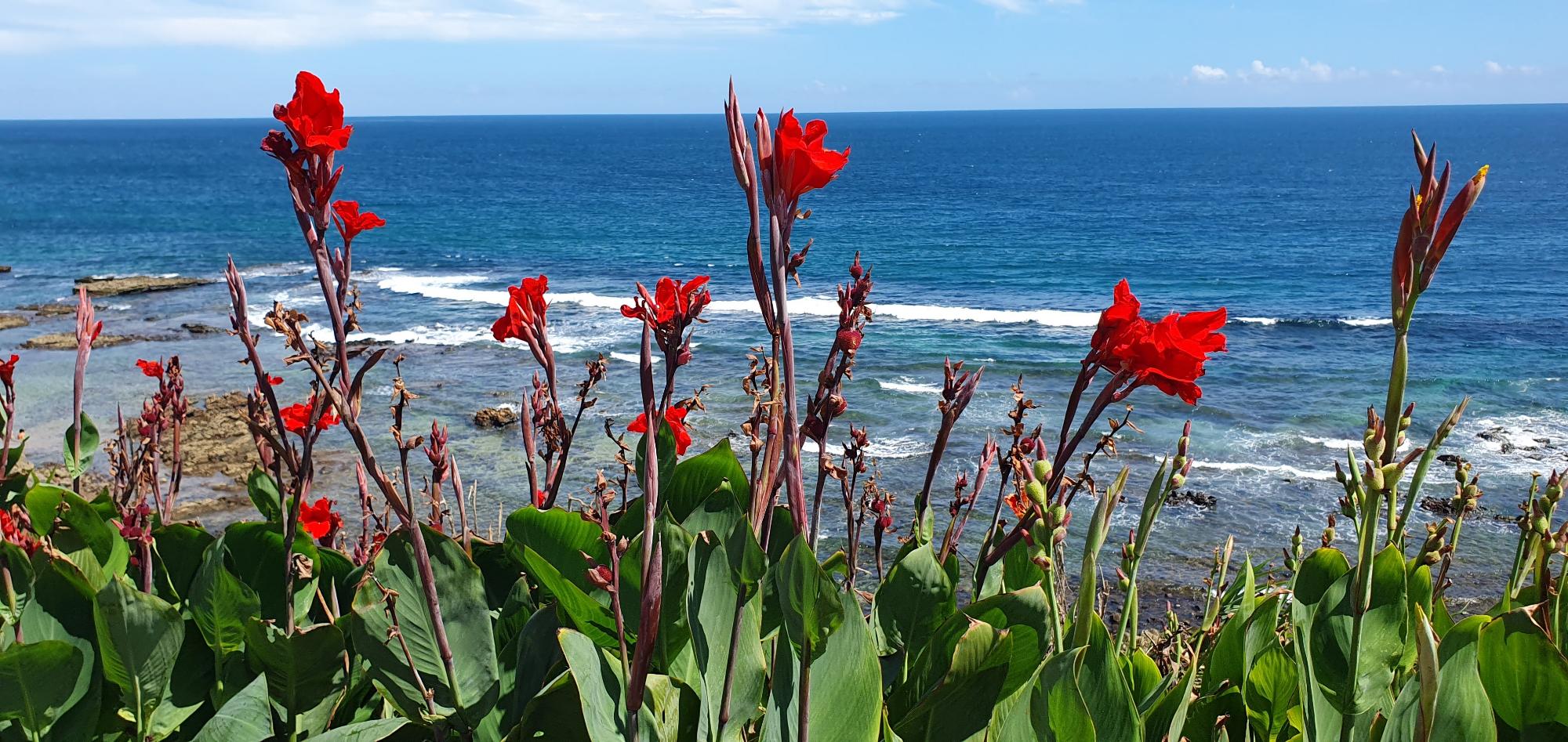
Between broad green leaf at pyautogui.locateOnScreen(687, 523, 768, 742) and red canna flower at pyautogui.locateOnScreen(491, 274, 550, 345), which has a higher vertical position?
red canna flower at pyautogui.locateOnScreen(491, 274, 550, 345)

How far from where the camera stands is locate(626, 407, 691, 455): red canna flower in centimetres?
159

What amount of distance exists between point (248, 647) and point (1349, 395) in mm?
17917

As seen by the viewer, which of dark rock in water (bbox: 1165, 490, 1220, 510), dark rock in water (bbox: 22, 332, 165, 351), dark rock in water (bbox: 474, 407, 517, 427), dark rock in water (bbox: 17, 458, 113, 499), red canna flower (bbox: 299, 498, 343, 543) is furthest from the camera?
dark rock in water (bbox: 22, 332, 165, 351)

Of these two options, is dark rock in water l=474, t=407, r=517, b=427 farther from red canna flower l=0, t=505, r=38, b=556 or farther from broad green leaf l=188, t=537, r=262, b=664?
broad green leaf l=188, t=537, r=262, b=664

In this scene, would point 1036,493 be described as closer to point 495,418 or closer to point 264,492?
point 264,492

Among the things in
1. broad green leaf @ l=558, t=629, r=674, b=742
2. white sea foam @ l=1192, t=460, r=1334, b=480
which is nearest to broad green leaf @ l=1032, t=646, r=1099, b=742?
broad green leaf @ l=558, t=629, r=674, b=742

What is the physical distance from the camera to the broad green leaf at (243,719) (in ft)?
5.10

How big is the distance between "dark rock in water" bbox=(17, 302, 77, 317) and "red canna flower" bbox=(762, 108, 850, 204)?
979 inches

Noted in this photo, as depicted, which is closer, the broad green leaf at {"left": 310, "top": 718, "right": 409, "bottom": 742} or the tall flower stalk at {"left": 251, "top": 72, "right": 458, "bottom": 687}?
the tall flower stalk at {"left": 251, "top": 72, "right": 458, "bottom": 687}

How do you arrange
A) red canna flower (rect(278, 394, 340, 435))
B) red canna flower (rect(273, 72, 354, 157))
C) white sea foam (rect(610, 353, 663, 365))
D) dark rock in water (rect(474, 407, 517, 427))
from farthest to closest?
white sea foam (rect(610, 353, 663, 365)) < dark rock in water (rect(474, 407, 517, 427)) < red canna flower (rect(278, 394, 340, 435)) < red canna flower (rect(273, 72, 354, 157))

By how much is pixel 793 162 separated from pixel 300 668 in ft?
3.38

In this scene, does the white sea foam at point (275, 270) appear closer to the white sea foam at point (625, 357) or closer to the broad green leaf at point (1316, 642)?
the white sea foam at point (625, 357)

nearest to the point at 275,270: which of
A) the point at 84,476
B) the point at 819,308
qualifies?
the point at 819,308

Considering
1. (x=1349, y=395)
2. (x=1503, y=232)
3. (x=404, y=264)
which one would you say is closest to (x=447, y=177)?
(x=404, y=264)
